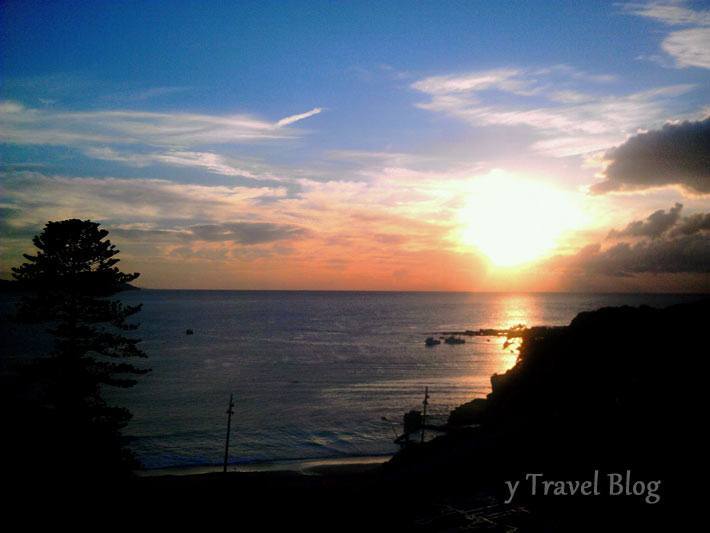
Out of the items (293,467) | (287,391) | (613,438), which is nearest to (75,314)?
(293,467)

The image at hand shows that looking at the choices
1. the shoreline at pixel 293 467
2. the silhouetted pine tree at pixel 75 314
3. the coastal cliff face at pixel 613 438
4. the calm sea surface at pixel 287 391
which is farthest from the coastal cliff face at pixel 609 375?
the silhouetted pine tree at pixel 75 314

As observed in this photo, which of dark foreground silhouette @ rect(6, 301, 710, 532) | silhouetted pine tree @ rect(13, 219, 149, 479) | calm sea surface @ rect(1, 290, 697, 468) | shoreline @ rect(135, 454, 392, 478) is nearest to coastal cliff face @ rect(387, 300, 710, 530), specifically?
dark foreground silhouette @ rect(6, 301, 710, 532)

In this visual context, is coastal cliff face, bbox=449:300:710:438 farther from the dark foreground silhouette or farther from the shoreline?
the shoreline

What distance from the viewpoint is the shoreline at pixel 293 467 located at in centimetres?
3077

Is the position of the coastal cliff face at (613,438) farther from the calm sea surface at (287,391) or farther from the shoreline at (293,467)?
the calm sea surface at (287,391)

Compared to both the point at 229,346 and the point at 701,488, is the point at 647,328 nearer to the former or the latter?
the point at 701,488

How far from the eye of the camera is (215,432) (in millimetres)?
40562

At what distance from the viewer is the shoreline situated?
30766mm

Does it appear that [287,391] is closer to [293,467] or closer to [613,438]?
[293,467]

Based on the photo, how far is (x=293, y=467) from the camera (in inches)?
1282

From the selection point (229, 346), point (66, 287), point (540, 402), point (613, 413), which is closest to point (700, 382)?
point (613, 413)

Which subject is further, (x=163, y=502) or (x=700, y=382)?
(x=700, y=382)

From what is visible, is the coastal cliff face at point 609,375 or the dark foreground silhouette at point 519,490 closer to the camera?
the dark foreground silhouette at point 519,490

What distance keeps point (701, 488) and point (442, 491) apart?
5.21 m
